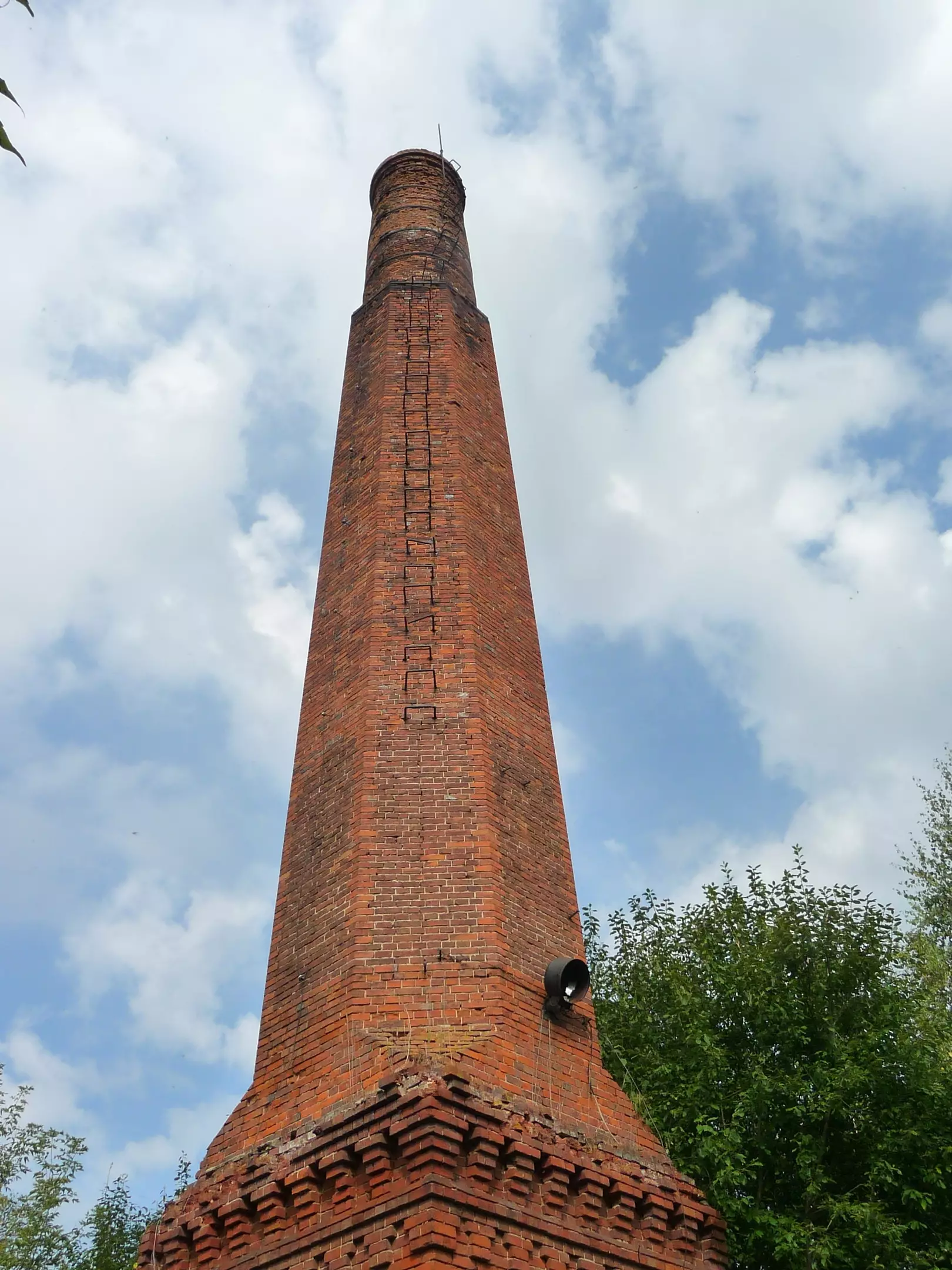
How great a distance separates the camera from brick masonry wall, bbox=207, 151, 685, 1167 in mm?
7672

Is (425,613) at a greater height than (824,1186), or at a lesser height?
greater

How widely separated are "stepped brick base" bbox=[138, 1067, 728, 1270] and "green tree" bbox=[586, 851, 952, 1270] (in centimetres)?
193

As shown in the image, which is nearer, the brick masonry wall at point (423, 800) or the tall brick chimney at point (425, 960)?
the tall brick chimney at point (425, 960)

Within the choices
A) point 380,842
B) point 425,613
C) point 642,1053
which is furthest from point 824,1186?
point 425,613

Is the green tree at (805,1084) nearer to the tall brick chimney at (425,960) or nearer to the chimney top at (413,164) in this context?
the tall brick chimney at (425,960)

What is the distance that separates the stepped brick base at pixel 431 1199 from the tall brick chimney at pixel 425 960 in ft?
0.05

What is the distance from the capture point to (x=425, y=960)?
790cm

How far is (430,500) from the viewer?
36.3 ft

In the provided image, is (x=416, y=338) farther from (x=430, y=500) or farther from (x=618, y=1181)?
(x=618, y=1181)

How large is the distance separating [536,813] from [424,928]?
1.64 metres

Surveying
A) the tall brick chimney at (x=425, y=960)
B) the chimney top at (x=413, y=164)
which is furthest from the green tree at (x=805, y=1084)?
the chimney top at (x=413, y=164)

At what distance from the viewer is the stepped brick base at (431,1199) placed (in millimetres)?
6391

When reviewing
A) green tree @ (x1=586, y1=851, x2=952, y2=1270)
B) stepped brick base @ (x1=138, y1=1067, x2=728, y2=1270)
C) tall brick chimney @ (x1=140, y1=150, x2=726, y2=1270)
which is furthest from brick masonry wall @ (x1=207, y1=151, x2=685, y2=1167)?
green tree @ (x1=586, y1=851, x2=952, y2=1270)

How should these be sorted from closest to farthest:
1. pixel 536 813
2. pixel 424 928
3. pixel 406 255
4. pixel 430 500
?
1. pixel 424 928
2. pixel 536 813
3. pixel 430 500
4. pixel 406 255
